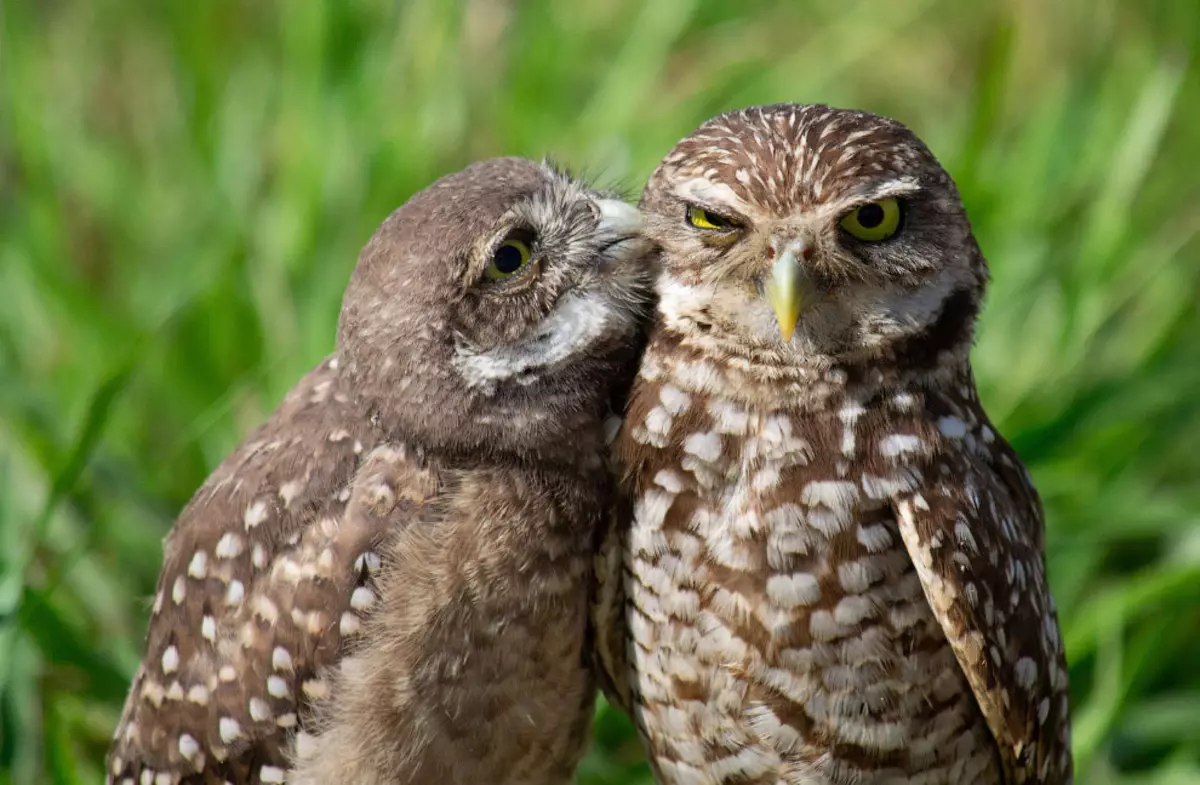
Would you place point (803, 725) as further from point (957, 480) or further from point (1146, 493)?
point (1146, 493)

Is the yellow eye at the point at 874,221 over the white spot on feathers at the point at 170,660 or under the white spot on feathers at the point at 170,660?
over

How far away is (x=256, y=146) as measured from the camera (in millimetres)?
5523

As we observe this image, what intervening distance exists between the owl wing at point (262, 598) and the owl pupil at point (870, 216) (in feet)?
3.19

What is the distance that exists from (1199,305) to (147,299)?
12.9 ft

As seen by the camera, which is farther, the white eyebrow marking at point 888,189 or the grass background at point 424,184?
the grass background at point 424,184

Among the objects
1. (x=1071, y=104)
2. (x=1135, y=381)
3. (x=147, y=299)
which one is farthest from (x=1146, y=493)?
(x=147, y=299)

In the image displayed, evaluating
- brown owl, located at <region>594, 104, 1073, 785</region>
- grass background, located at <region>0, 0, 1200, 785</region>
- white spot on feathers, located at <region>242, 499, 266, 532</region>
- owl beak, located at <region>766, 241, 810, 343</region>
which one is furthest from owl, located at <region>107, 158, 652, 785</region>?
grass background, located at <region>0, 0, 1200, 785</region>

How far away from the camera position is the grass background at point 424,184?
3.86m

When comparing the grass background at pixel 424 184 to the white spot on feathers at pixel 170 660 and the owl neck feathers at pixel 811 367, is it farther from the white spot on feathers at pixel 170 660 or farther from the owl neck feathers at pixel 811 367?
the owl neck feathers at pixel 811 367

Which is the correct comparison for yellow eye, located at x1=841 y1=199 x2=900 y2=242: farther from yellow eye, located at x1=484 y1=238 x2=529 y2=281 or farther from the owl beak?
yellow eye, located at x1=484 y1=238 x2=529 y2=281

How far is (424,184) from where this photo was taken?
16.6 ft

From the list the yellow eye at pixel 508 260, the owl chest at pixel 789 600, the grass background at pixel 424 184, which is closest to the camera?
the owl chest at pixel 789 600

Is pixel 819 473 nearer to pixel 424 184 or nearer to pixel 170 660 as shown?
pixel 170 660

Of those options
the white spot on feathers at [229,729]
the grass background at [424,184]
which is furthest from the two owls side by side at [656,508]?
the grass background at [424,184]
